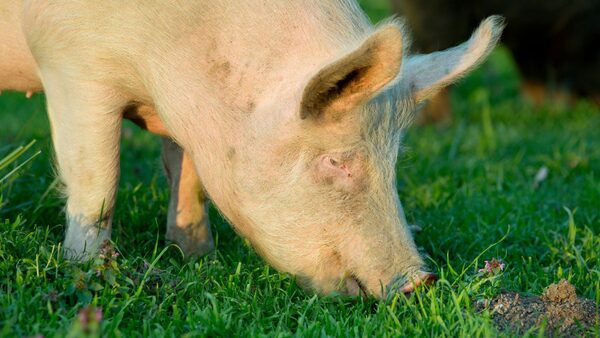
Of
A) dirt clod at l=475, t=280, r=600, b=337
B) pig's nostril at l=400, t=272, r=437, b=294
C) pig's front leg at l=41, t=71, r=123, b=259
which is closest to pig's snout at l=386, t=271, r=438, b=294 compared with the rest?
pig's nostril at l=400, t=272, r=437, b=294

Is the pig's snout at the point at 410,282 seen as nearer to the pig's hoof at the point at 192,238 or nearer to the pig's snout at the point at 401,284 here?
the pig's snout at the point at 401,284

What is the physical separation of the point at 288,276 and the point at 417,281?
19.1 inches

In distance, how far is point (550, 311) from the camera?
3225 mm

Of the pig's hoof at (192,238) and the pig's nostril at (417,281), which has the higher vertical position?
the pig's hoof at (192,238)

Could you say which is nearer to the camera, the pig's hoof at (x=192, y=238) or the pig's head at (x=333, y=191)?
the pig's head at (x=333, y=191)

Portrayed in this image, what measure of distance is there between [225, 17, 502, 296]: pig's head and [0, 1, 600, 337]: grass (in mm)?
104

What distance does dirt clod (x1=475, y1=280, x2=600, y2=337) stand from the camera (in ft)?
10.4

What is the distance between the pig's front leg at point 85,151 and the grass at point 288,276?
0.11m

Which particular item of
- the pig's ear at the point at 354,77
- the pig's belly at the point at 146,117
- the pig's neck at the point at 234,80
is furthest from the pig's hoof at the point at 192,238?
the pig's ear at the point at 354,77

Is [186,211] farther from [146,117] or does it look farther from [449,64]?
[449,64]

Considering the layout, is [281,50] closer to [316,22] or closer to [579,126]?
[316,22]

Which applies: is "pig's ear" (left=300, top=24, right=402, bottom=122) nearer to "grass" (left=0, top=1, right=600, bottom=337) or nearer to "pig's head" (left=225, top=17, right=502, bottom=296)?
"pig's head" (left=225, top=17, right=502, bottom=296)

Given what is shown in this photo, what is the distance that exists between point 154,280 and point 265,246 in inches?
16.2

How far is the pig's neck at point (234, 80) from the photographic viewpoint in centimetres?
336
